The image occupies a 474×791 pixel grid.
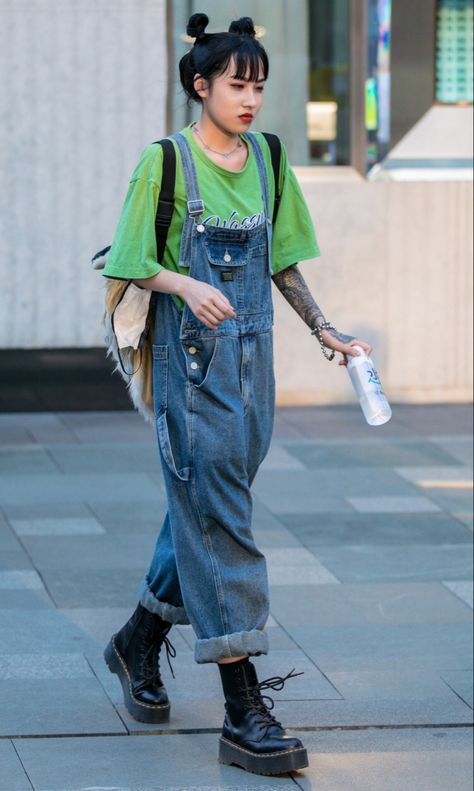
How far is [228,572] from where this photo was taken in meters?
3.75

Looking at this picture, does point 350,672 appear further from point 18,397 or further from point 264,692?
point 18,397

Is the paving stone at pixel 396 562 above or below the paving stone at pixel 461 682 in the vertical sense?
below

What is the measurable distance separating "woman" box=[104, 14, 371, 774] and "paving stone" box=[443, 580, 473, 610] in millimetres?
1883

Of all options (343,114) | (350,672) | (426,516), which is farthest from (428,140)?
(350,672)

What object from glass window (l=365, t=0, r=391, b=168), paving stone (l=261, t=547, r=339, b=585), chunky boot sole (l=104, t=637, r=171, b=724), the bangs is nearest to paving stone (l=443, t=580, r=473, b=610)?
paving stone (l=261, t=547, r=339, b=585)

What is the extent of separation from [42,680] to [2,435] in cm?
444

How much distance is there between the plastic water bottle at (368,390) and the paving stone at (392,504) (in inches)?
125

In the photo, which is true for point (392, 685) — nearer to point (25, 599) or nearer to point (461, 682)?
point (461, 682)

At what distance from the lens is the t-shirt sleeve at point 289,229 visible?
13.0 feet

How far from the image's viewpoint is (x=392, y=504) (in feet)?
23.4

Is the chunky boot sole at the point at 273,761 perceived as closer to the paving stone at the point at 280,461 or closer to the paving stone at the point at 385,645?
the paving stone at the point at 385,645

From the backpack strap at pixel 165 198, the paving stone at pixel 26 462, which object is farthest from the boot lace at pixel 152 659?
the paving stone at pixel 26 462

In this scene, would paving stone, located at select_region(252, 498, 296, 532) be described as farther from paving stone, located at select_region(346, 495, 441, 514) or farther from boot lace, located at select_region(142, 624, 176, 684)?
boot lace, located at select_region(142, 624, 176, 684)

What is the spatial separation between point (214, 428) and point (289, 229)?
0.62m
